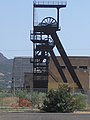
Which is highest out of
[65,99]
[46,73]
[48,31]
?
[48,31]

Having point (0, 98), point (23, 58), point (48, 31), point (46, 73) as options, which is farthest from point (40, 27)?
point (23, 58)

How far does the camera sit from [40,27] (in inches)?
3565

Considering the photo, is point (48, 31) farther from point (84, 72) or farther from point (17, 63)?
point (17, 63)

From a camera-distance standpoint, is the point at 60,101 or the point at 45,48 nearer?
the point at 60,101

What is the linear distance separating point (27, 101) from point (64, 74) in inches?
1761

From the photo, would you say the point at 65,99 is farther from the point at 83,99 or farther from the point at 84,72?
the point at 84,72

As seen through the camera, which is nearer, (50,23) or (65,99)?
(65,99)

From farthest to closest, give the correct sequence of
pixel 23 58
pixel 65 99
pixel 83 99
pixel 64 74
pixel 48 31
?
pixel 23 58, pixel 64 74, pixel 48 31, pixel 83 99, pixel 65 99

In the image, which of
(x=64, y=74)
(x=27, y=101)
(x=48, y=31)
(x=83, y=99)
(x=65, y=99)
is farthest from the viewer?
(x=64, y=74)

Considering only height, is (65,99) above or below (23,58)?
below

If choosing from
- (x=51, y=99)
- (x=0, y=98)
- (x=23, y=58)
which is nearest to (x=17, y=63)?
(x=23, y=58)

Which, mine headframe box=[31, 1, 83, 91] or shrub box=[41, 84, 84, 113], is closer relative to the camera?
shrub box=[41, 84, 84, 113]

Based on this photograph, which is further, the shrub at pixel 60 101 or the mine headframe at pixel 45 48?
the mine headframe at pixel 45 48

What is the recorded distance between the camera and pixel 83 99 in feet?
161
